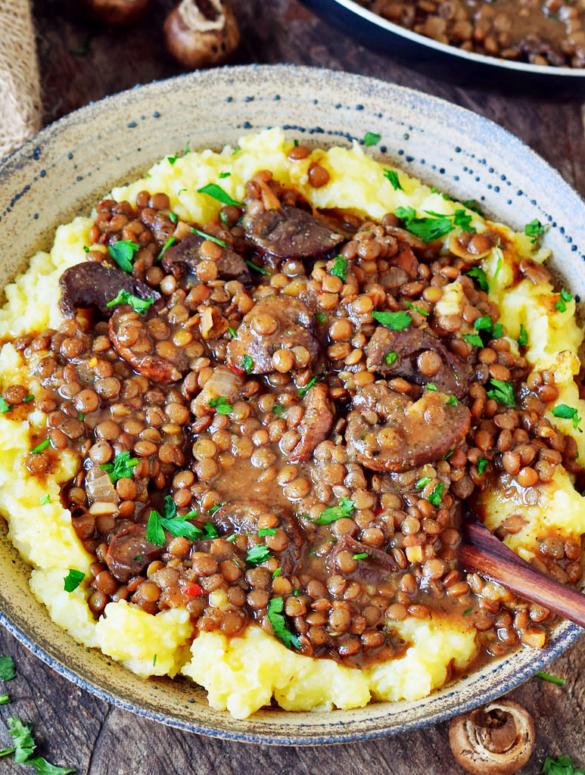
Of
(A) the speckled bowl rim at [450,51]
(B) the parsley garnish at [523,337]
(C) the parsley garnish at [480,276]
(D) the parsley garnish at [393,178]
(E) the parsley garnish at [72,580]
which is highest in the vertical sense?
(A) the speckled bowl rim at [450,51]

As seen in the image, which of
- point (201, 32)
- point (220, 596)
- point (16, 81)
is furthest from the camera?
point (201, 32)

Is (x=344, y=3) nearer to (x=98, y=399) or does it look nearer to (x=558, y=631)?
(x=98, y=399)

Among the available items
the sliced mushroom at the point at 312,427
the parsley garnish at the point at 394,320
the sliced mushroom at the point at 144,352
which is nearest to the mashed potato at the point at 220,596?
the parsley garnish at the point at 394,320

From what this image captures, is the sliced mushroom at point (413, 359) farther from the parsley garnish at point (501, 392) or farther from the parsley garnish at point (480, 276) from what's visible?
the parsley garnish at point (480, 276)

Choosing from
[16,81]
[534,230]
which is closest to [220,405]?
[534,230]

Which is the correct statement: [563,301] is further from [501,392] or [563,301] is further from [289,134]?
[289,134]

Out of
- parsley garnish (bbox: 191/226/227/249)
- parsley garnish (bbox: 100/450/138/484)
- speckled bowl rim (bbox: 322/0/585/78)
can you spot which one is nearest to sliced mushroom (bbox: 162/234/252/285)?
parsley garnish (bbox: 191/226/227/249)
